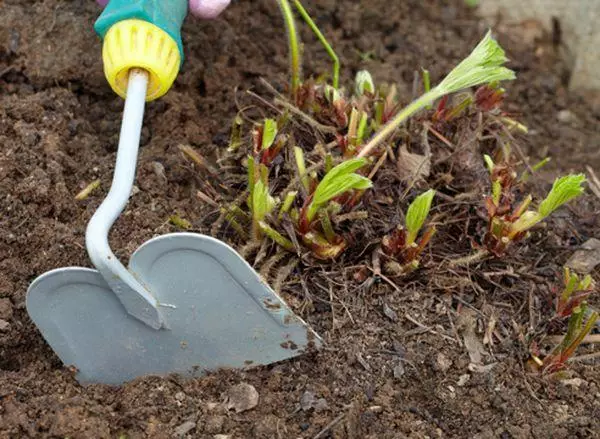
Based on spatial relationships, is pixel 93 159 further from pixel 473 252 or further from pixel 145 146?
pixel 473 252

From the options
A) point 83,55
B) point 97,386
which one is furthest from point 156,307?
point 83,55

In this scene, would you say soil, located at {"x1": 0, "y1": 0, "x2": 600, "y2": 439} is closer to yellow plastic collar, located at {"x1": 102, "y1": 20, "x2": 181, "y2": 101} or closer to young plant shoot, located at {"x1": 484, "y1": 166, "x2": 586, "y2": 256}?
young plant shoot, located at {"x1": 484, "y1": 166, "x2": 586, "y2": 256}

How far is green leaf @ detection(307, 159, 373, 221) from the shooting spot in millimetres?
1538

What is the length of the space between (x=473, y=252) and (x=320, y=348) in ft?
1.29

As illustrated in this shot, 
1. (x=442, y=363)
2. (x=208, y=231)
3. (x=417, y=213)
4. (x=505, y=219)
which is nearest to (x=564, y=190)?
(x=505, y=219)

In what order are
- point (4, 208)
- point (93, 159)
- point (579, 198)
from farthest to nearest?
point (579, 198)
point (93, 159)
point (4, 208)

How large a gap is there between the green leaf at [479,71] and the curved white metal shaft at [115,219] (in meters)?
0.61

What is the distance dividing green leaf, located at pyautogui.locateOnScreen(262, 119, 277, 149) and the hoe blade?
0.33 m

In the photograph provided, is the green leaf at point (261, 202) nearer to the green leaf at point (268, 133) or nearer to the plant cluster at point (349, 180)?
the plant cluster at point (349, 180)

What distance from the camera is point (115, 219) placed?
59.3 inches

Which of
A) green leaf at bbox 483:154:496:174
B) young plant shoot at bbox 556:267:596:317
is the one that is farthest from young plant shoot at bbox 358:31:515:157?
young plant shoot at bbox 556:267:596:317

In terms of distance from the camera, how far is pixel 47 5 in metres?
2.05

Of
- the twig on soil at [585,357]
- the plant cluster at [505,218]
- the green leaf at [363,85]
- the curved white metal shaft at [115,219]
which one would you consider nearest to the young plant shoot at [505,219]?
the plant cluster at [505,218]

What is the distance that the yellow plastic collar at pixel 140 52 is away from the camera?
62.5 inches
